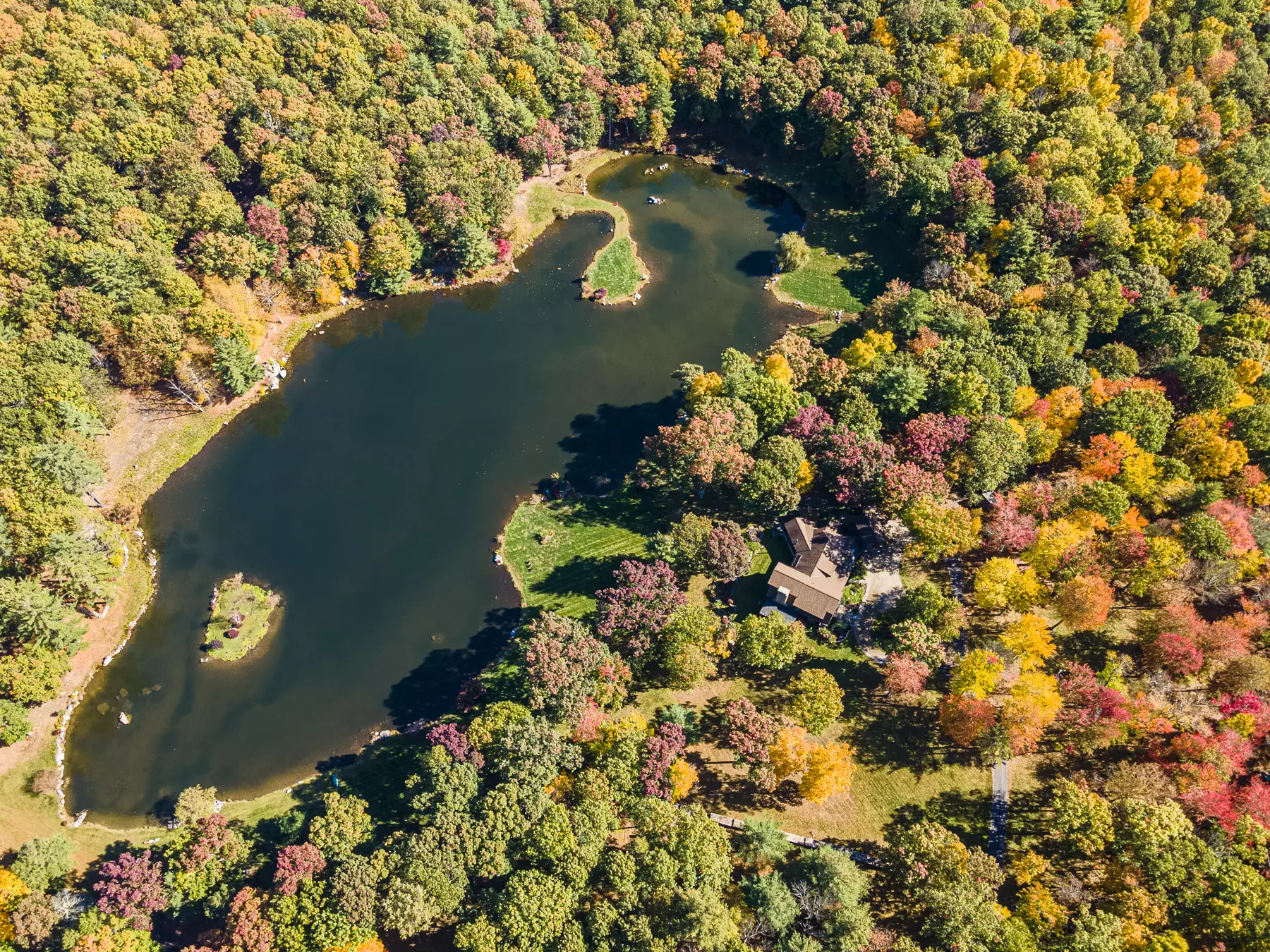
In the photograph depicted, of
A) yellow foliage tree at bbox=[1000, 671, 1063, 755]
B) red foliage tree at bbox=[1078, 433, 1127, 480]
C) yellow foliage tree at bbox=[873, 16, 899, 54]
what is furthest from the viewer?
Result: yellow foliage tree at bbox=[873, 16, 899, 54]

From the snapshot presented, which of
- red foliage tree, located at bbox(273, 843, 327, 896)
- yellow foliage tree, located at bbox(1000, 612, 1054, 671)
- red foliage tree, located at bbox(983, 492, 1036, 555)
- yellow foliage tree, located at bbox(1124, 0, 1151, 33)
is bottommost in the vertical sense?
red foliage tree, located at bbox(273, 843, 327, 896)

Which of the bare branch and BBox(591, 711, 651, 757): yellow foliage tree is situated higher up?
the bare branch

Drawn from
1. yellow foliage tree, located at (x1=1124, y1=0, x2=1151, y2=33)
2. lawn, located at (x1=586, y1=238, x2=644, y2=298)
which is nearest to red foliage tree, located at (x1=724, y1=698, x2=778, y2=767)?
lawn, located at (x1=586, y1=238, x2=644, y2=298)

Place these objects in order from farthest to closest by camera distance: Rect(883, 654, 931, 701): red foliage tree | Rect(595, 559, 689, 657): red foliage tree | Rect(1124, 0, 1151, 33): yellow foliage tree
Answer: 1. Rect(1124, 0, 1151, 33): yellow foliage tree
2. Rect(595, 559, 689, 657): red foliage tree
3. Rect(883, 654, 931, 701): red foliage tree

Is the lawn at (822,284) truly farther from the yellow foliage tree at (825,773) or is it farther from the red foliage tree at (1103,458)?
the yellow foliage tree at (825,773)

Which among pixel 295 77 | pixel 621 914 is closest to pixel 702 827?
pixel 621 914

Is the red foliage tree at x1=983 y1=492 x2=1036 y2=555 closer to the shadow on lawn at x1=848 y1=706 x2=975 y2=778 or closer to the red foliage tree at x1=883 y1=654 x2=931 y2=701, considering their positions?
the red foliage tree at x1=883 y1=654 x2=931 y2=701

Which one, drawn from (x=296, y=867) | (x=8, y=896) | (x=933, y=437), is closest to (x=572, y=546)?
(x=296, y=867)
